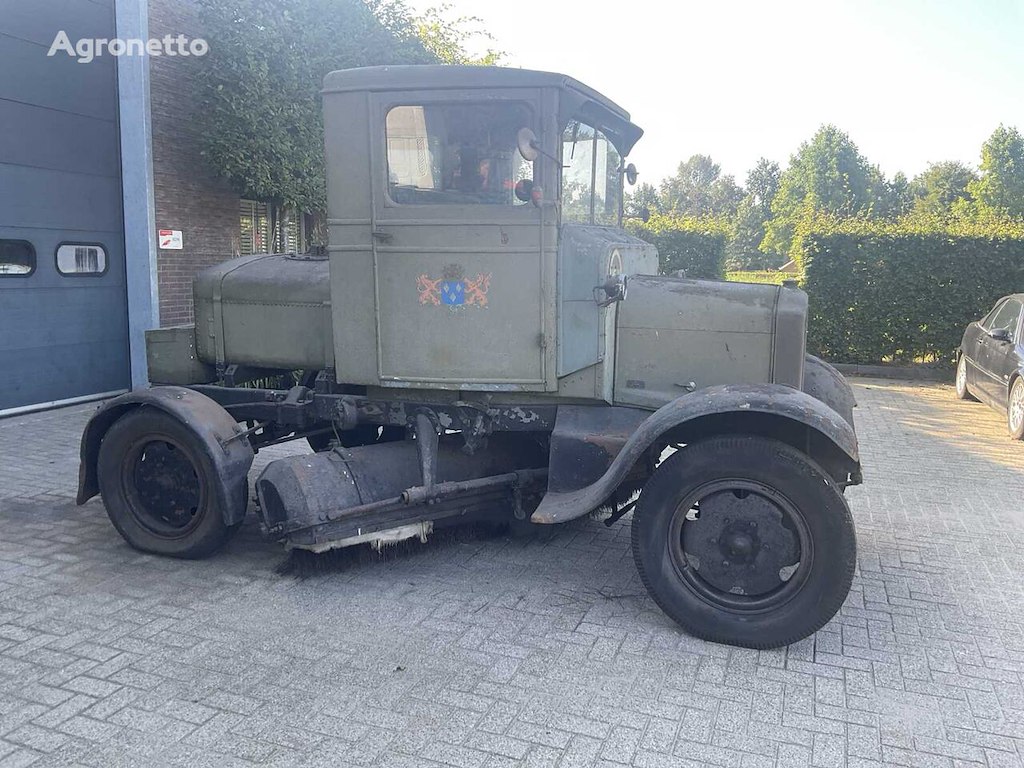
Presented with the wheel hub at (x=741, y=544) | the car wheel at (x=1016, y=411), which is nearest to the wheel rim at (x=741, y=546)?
the wheel hub at (x=741, y=544)

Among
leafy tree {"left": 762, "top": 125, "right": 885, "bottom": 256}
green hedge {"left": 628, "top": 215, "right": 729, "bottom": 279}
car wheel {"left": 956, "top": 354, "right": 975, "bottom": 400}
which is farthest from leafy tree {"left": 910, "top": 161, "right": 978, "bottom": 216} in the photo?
car wheel {"left": 956, "top": 354, "right": 975, "bottom": 400}

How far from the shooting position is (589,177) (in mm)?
4875

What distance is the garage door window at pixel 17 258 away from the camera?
8430 mm

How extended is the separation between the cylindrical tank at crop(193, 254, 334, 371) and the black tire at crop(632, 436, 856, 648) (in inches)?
88.1

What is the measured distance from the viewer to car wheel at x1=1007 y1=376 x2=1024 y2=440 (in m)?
8.89

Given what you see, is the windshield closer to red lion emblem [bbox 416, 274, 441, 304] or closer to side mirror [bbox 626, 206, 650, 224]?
side mirror [bbox 626, 206, 650, 224]

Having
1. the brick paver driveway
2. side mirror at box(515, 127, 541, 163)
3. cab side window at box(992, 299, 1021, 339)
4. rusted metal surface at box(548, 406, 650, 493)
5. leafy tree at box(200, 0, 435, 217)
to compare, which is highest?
leafy tree at box(200, 0, 435, 217)

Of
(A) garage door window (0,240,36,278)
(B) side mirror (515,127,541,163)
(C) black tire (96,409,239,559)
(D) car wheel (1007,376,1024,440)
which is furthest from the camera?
(D) car wheel (1007,376,1024,440)

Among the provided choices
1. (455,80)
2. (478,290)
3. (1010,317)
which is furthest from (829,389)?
(1010,317)

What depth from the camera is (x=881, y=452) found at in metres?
8.11

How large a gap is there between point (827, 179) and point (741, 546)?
2127 inches

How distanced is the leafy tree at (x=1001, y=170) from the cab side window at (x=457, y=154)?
4441 cm

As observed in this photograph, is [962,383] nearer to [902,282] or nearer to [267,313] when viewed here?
[902,282]

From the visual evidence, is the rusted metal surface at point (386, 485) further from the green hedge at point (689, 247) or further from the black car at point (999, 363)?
the green hedge at point (689, 247)
